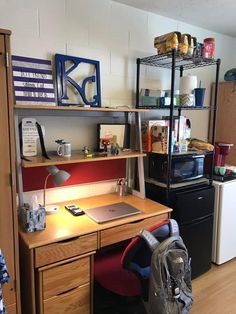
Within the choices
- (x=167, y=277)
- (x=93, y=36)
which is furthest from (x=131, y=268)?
(x=93, y=36)

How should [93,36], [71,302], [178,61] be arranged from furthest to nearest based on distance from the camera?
[178,61] → [93,36] → [71,302]

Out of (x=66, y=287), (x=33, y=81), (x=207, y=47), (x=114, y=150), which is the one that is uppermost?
(x=207, y=47)

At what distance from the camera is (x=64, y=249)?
1.61m

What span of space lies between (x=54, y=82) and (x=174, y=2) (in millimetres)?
1269

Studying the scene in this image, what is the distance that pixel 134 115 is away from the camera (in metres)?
2.43

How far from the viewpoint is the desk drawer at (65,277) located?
1573mm

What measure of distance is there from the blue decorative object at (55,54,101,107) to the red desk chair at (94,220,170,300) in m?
1.16

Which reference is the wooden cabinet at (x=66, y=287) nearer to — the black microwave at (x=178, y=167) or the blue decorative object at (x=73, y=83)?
the black microwave at (x=178, y=167)

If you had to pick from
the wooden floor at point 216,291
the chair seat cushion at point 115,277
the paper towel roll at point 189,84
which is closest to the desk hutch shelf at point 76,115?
the paper towel roll at point 189,84

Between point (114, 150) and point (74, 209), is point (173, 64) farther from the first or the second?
point (74, 209)

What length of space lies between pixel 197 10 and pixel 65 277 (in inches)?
98.8

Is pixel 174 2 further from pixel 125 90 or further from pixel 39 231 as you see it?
pixel 39 231

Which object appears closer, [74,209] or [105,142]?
[74,209]

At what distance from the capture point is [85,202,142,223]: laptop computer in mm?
1859
